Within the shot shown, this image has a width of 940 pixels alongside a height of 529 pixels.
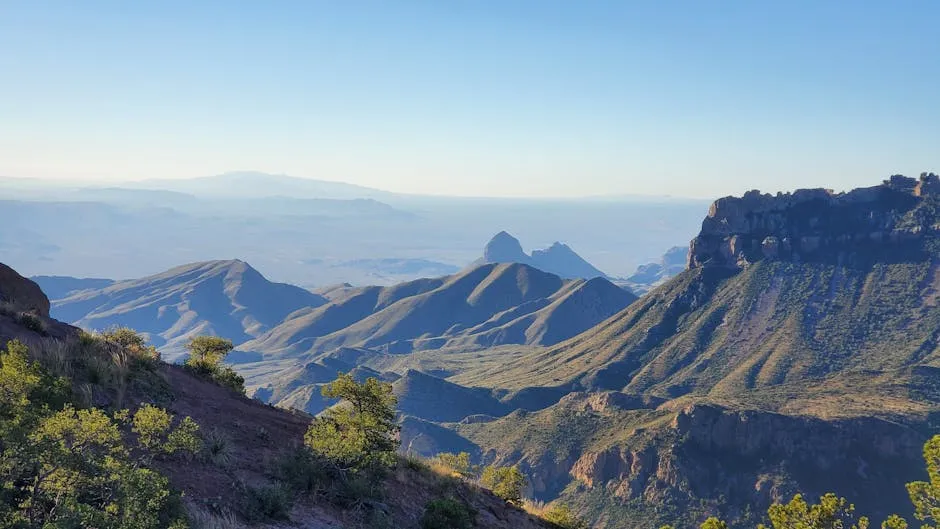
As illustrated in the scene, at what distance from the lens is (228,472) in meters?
13.6

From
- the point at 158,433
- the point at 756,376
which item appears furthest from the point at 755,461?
the point at 158,433

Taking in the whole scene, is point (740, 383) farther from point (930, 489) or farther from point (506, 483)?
point (930, 489)

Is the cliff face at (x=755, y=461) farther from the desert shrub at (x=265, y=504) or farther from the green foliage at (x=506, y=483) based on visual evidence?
the desert shrub at (x=265, y=504)

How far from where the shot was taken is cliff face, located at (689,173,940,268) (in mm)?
166250

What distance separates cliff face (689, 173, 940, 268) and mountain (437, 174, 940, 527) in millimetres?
477

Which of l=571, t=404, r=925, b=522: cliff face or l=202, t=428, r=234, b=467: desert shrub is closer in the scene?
l=202, t=428, r=234, b=467: desert shrub

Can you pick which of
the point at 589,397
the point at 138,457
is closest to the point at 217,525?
the point at 138,457

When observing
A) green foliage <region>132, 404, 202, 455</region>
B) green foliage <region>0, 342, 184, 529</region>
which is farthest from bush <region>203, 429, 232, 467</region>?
green foliage <region>0, 342, 184, 529</region>

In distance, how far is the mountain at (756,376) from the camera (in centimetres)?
8700

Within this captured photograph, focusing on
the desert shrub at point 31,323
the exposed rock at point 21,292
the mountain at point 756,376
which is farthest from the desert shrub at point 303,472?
the mountain at point 756,376

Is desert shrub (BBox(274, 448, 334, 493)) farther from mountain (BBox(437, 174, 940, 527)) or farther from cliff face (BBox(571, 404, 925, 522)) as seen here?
cliff face (BBox(571, 404, 925, 522))

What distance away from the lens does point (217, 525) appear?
1023cm

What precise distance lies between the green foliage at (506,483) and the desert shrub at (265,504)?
492 inches

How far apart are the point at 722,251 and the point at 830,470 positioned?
10427cm
